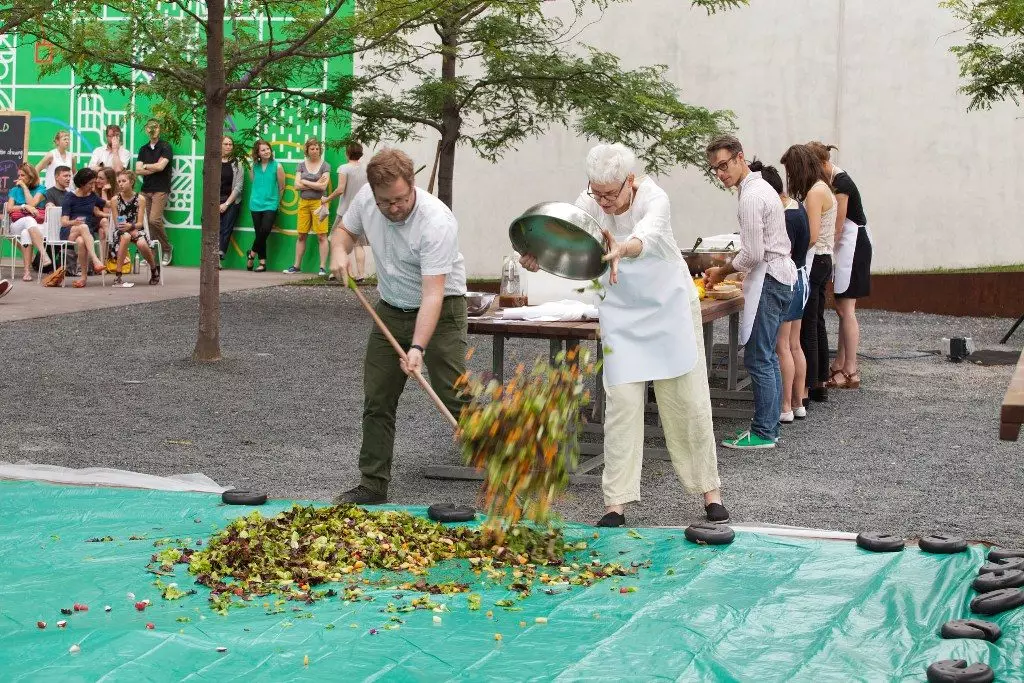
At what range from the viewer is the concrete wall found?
1590 centimetres

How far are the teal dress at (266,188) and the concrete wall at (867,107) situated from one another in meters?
2.50

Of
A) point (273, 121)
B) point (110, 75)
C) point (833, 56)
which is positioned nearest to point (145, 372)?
point (110, 75)

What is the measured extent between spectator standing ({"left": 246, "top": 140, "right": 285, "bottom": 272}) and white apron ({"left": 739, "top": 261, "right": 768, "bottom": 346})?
11484mm

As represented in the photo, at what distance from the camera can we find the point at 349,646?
369 cm

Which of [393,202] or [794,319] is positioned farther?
[794,319]

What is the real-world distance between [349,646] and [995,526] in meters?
3.13

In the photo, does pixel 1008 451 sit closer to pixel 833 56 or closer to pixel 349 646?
pixel 349 646

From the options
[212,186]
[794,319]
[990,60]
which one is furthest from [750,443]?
[990,60]

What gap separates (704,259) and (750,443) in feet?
5.45

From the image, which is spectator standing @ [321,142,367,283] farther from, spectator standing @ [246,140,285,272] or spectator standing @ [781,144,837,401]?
spectator standing @ [781,144,837,401]

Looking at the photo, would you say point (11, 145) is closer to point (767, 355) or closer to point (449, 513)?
point (767, 355)

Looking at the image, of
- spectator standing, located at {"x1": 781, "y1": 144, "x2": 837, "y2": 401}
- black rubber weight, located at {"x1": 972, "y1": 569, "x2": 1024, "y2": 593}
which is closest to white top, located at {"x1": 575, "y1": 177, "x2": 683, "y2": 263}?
black rubber weight, located at {"x1": 972, "y1": 569, "x2": 1024, "y2": 593}

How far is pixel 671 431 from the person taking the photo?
18.4 ft

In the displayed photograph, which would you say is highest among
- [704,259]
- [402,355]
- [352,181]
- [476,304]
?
[352,181]
